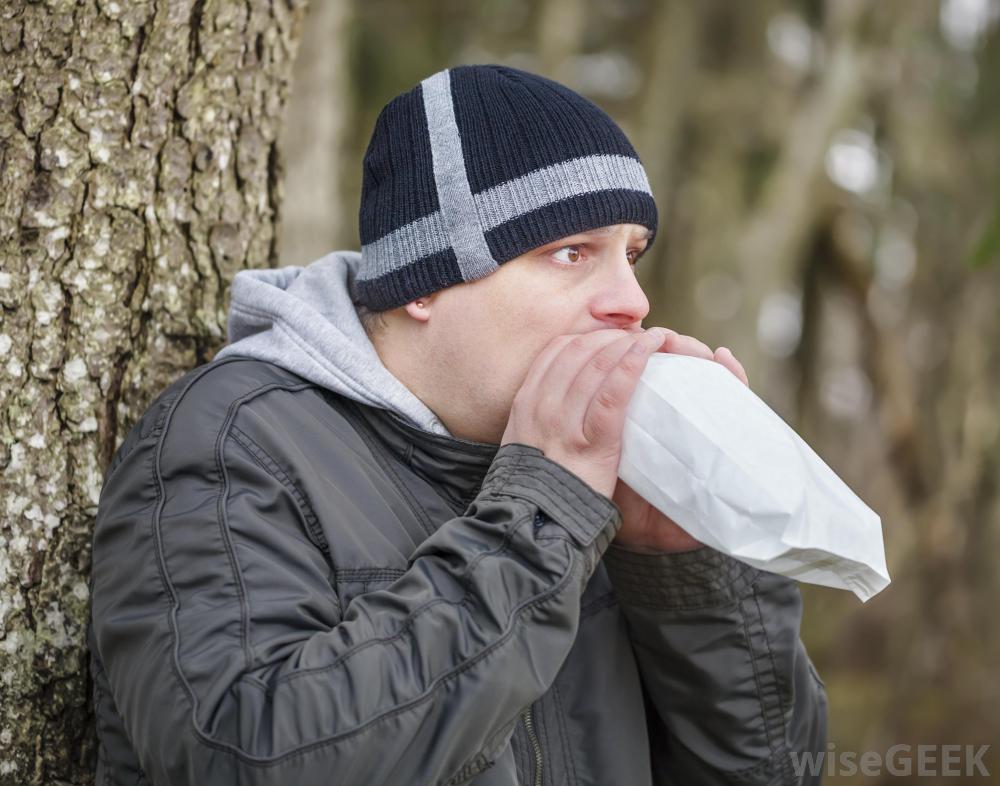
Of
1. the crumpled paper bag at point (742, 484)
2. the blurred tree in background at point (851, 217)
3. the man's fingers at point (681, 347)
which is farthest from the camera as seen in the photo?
the blurred tree in background at point (851, 217)

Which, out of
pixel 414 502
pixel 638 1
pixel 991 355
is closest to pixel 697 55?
pixel 638 1

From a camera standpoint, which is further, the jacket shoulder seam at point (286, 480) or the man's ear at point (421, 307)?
the man's ear at point (421, 307)

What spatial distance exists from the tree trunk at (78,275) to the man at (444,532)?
243mm

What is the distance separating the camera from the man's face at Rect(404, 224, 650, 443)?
82.8 inches

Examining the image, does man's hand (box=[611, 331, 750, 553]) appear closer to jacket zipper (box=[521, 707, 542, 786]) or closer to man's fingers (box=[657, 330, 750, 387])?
man's fingers (box=[657, 330, 750, 387])

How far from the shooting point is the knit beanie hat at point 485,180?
2107 mm

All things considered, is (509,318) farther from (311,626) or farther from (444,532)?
(311,626)

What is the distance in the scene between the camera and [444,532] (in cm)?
176

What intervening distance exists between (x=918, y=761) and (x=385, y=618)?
4.81 meters

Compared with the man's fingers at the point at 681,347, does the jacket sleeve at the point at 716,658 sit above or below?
below

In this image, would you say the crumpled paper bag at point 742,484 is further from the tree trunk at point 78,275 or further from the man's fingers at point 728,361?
the tree trunk at point 78,275

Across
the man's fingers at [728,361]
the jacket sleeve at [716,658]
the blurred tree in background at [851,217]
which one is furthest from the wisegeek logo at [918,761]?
the man's fingers at [728,361]

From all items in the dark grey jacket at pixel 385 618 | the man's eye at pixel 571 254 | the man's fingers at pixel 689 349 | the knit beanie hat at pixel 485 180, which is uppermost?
the knit beanie hat at pixel 485 180

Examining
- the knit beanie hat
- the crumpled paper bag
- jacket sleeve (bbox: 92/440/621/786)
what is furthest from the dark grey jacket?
the knit beanie hat
